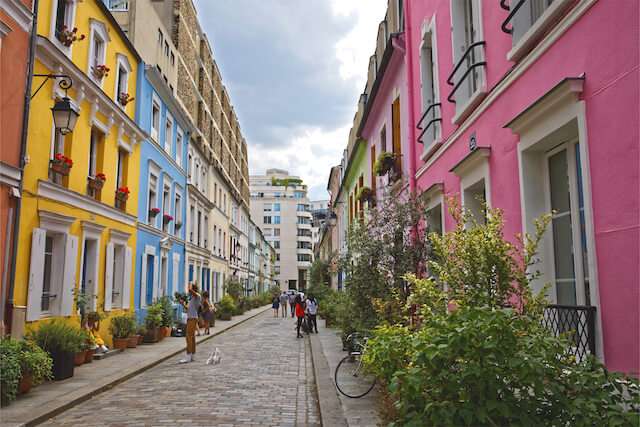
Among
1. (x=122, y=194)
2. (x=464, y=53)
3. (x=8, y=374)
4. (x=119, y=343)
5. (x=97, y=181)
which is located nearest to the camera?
(x=8, y=374)

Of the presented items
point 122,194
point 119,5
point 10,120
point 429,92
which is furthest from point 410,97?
point 119,5

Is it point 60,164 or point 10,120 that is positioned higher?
point 10,120

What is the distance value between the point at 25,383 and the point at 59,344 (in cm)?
145

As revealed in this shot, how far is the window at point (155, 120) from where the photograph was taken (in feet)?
63.9

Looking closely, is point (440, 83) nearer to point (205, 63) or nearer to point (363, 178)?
point (363, 178)

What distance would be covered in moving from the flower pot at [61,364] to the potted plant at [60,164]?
420 centimetres

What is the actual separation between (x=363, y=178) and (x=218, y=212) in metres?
16.8

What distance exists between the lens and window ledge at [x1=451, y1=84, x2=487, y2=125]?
23.5ft

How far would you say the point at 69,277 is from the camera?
12.3 meters

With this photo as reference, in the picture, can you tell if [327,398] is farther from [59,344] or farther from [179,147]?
[179,147]

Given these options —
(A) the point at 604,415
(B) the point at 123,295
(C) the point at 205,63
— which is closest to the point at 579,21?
(A) the point at 604,415

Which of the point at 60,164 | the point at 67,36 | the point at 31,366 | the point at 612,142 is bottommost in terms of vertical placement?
the point at 31,366

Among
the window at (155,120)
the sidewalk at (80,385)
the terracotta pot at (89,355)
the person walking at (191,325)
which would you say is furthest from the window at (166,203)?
the terracotta pot at (89,355)

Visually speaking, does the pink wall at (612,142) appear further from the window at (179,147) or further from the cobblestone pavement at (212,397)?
the window at (179,147)
